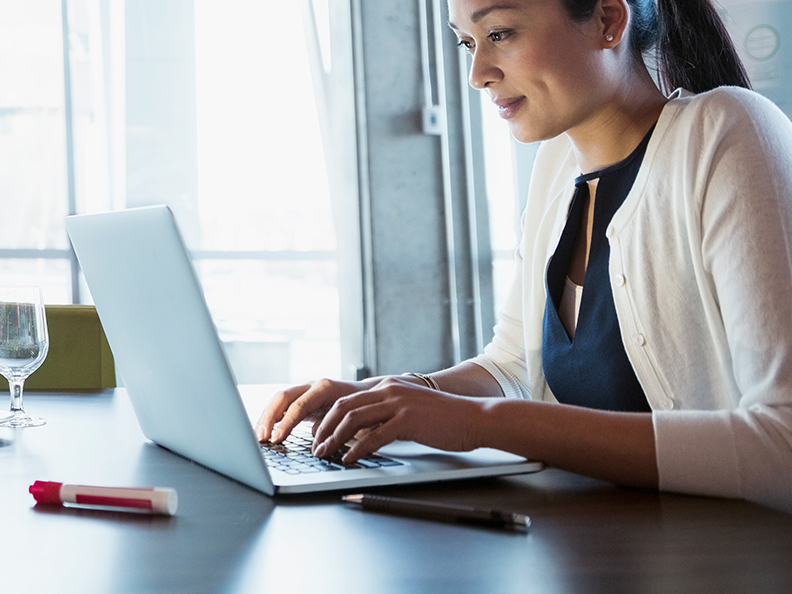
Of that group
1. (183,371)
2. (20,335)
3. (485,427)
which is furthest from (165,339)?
(20,335)

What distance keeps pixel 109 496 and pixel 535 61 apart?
32.0 inches

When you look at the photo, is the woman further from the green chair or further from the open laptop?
the green chair

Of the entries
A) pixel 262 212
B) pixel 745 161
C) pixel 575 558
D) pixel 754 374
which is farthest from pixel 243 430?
pixel 262 212

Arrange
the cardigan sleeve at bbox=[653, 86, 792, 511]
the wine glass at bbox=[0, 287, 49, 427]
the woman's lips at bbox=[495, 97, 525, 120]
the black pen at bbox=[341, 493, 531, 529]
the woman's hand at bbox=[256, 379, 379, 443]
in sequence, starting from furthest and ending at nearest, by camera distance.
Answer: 1. the woman's lips at bbox=[495, 97, 525, 120]
2. the wine glass at bbox=[0, 287, 49, 427]
3. the woman's hand at bbox=[256, 379, 379, 443]
4. the cardigan sleeve at bbox=[653, 86, 792, 511]
5. the black pen at bbox=[341, 493, 531, 529]

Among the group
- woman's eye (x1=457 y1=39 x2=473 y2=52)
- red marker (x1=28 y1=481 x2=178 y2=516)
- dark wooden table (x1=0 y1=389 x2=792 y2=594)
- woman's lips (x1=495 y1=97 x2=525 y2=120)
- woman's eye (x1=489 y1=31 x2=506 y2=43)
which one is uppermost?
woman's eye (x1=457 y1=39 x2=473 y2=52)

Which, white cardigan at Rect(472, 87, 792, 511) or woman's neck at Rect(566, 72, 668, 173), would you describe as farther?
woman's neck at Rect(566, 72, 668, 173)

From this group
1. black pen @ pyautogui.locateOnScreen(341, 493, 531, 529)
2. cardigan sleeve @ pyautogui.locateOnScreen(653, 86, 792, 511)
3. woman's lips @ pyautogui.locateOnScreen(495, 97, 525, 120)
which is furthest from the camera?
woman's lips @ pyautogui.locateOnScreen(495, 97, 525, 120)

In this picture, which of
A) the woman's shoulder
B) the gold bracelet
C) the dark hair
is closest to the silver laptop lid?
the gold bracelet

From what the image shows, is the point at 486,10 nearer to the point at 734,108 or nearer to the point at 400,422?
the point at 734,108

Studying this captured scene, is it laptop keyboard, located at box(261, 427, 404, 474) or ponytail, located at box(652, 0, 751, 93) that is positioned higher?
ponytail, located at box(652, 0, 751, 93)

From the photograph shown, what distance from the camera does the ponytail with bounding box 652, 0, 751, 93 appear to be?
1.25m

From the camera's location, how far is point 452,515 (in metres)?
0.64

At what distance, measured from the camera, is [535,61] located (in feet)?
3.81

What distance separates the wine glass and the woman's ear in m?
0.88
